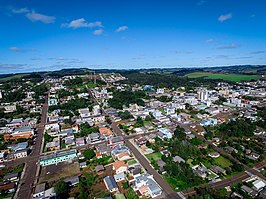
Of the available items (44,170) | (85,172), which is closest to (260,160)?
(85,172)

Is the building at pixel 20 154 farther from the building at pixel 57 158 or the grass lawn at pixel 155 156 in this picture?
the grass lawn at pixel 155 156

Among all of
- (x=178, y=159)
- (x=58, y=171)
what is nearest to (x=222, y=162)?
(x=178, y=159)

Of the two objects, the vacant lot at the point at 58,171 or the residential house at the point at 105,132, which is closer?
the vacant lot at the point at 58,171

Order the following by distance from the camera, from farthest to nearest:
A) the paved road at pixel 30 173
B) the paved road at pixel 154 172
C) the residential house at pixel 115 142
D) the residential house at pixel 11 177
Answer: the residential house at pixel 115 142 → the residential house at pixel 11 177 → the paved road at pixel 30 173 → the paved road at pixel 154 172

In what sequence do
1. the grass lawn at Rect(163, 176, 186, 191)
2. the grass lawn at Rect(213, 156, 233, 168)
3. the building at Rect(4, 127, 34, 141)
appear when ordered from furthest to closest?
the building at Rect(4, 127, 34, 141)
the grass lawn at Rect(213, 156, 233, 168)
the grass lawn at Rect(163, 176, 186, 191)

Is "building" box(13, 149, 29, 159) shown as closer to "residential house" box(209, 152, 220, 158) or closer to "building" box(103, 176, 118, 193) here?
"building" box(103, 176, 118, 193)

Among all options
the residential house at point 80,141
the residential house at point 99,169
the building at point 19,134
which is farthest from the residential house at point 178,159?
the building at point 19,134

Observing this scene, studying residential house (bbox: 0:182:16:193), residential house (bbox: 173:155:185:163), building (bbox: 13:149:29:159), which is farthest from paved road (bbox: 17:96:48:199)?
residential house (bbox: 173:155:185:163)

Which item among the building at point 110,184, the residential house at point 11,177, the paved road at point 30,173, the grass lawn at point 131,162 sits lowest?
the paved road at point 30,173

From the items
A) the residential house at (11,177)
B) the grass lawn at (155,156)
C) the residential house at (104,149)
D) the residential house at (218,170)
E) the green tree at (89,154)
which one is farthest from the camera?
the residential house at (104,149)
